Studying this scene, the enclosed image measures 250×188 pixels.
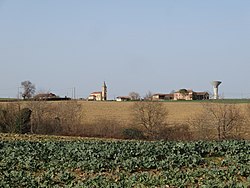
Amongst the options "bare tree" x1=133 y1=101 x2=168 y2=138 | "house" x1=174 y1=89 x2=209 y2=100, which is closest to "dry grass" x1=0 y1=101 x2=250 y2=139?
"bare tree" x1=133 y1=101 x2=168 y2=138

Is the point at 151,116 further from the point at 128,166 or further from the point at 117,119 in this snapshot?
the point at 128,166

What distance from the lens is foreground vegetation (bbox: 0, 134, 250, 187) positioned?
11.7 metres

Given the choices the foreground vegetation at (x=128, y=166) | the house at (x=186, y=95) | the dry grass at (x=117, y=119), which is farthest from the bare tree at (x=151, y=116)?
the house at (x=186, y=95)

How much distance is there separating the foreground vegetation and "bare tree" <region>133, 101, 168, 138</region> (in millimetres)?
29160

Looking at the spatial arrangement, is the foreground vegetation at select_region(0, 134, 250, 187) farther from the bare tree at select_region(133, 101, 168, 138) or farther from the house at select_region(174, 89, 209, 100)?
the house at select_region(174, 89, 209, 100)

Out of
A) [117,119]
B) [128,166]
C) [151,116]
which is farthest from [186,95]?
[128,166]

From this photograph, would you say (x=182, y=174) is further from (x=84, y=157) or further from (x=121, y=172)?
(x=84, y=157)

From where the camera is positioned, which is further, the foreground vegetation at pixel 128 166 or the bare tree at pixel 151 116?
the bare tree at pixel 151 116

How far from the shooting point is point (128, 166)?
1362cm

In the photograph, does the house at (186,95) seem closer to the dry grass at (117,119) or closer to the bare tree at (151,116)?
the dry grass at (117,119)

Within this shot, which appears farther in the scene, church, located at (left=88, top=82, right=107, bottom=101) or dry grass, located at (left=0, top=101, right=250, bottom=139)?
church, located at (left=88, top=82, right=107, bottom=101)

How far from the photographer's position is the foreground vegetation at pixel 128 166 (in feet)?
38.5

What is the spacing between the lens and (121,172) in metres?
13.3

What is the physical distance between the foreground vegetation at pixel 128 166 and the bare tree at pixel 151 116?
29160 millimetres
